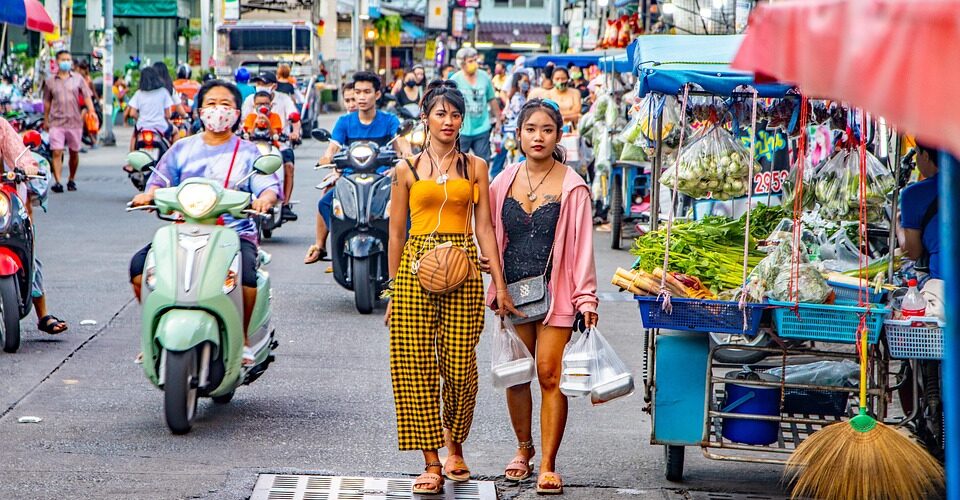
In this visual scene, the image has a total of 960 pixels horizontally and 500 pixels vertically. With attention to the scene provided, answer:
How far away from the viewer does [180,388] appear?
659 cm

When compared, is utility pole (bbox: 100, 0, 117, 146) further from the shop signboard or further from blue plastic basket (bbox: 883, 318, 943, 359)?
the shop signboard

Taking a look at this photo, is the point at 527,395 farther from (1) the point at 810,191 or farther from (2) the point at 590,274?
(1) the point at 810,191

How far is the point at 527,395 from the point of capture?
6.20 meters

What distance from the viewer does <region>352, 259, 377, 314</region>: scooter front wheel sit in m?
10.5

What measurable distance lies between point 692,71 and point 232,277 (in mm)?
2523

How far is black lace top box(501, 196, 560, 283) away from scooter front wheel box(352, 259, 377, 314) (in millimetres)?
4482

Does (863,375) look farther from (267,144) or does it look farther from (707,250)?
(267,144)

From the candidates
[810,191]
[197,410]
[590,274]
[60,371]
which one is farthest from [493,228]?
[60,371]

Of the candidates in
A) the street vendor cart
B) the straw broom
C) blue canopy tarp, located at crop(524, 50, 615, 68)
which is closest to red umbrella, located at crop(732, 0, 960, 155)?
the straw broom

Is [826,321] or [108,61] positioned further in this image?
[108,61]

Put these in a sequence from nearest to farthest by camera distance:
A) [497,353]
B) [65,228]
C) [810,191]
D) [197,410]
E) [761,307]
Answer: [761,307], [497,353], [810,191], [197,410], [65,228]

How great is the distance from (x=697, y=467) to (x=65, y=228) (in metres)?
10.6

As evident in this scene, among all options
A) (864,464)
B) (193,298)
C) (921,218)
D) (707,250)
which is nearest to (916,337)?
(864,464)

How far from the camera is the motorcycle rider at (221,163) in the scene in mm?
7113
